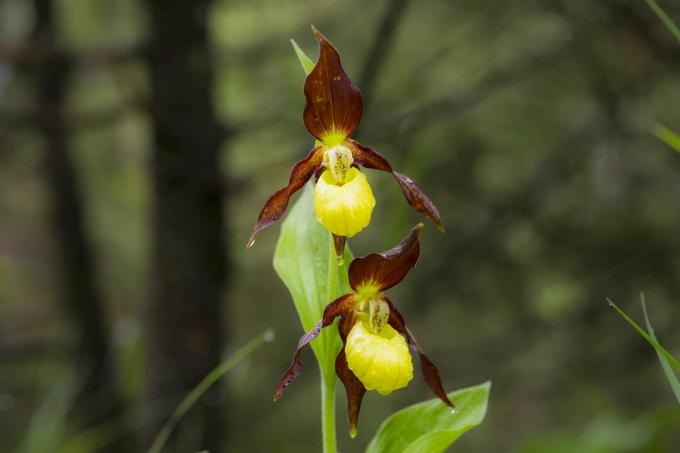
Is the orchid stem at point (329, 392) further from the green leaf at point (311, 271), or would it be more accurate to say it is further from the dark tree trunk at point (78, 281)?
the dark tree trunk at point (78, 281)

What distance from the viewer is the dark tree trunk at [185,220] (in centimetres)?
244

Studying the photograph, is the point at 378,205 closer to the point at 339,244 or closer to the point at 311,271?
the point at 311,271

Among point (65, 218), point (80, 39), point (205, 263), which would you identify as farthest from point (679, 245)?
point (80, 39)

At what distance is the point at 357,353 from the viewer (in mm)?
1163

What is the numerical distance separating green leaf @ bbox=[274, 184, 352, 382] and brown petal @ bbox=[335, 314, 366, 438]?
13 mm

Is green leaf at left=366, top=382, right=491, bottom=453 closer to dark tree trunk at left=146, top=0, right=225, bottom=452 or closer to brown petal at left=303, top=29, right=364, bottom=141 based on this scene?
brown petal at left=303, top=29, right=364, bottom=141

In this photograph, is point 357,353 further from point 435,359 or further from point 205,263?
point 435,359

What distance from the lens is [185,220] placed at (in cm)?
254

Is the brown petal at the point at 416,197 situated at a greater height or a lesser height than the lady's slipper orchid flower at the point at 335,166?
lesser

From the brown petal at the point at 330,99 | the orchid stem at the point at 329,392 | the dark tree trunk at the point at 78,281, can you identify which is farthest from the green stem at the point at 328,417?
the dark tree trunk at the point at 78,281

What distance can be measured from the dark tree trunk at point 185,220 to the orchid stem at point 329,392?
1254 millimetres

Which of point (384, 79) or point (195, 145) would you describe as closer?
point (195, 145)

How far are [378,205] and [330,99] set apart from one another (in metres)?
2.68

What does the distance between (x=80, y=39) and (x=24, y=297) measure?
2034 millimetres
